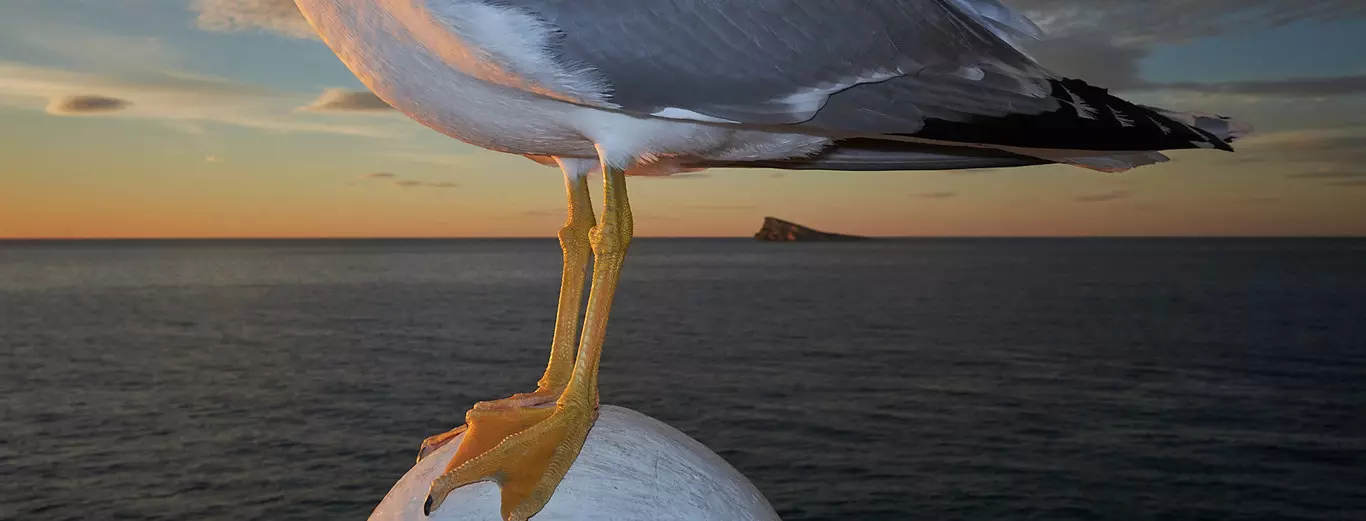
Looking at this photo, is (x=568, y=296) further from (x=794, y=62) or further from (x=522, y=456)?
(x=794, y=62)

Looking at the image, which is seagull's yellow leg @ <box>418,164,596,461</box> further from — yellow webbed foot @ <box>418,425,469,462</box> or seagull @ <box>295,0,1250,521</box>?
seagull @ <box>295,0,1250,521</box>

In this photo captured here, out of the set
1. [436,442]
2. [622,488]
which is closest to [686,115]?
[622,488]

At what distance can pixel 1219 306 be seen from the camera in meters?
A: 65.9

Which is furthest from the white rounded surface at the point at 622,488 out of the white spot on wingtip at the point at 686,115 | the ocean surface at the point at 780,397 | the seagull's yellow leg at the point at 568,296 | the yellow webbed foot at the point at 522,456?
the ocean surface at the point at 780,397

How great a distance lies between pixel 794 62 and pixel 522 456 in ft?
5.22

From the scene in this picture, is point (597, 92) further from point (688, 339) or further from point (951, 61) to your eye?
point (688, 339)

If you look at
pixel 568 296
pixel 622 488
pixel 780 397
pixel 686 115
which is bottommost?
pixel 780 397

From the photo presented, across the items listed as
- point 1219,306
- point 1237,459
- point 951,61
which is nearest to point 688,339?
point 1237,459

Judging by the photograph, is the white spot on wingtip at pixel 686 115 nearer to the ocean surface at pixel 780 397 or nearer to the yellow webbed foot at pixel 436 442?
the yellow webbed foot at pixel 436 442

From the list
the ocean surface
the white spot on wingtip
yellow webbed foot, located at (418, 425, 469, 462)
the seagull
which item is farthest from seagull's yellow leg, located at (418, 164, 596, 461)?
the ocean surface

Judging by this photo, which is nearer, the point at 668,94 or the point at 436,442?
the point at 668,94

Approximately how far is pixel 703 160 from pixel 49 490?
28.0 meters

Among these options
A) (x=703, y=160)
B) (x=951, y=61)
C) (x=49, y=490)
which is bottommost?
(x=49, y=490)

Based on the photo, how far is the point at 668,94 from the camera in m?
2.91
